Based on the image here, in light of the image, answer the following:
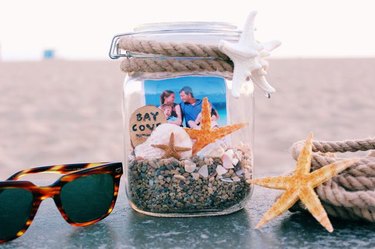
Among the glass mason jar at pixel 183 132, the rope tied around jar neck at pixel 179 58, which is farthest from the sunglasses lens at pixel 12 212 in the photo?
the rope tied around jar neck at pixel 179 58

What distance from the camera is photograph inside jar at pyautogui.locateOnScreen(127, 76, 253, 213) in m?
1.00

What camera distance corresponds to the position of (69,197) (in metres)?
0.99

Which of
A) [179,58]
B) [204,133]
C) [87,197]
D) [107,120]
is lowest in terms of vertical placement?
[107,120]

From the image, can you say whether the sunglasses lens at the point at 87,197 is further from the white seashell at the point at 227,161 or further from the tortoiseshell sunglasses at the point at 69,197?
the white seashell at the point at 227,161

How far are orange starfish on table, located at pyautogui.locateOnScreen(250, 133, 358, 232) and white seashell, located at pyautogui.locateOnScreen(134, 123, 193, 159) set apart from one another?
0.15 metres

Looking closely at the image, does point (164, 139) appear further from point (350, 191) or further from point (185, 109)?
point (350, 191)

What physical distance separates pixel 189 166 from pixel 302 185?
0.64 ft

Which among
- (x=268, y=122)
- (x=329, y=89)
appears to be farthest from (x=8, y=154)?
(x=329, y=89)

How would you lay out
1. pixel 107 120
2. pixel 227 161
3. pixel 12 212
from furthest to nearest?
pixel 107 120, pixel 227 161, pixel 12 212

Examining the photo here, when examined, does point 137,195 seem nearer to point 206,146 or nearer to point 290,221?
point 206,146

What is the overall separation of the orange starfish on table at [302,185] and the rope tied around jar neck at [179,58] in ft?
0.75

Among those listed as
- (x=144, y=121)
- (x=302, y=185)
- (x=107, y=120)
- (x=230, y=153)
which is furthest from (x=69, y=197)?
(x=107, y=120)

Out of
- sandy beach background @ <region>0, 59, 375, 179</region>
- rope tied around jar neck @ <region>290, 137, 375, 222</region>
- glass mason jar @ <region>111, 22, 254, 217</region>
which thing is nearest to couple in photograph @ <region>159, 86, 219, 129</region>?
glass mason jar @ <region>111, 22, 254, 217</region>

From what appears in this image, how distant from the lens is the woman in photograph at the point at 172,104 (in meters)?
1.01
